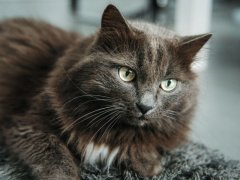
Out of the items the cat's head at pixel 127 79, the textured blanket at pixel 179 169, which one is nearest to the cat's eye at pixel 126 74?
the cat's head at pixel 127 79

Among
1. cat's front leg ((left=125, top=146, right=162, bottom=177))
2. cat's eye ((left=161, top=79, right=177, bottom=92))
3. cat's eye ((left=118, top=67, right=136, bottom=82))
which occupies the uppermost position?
cat's eye ((left=118, top=67, right=136, bottom=82))

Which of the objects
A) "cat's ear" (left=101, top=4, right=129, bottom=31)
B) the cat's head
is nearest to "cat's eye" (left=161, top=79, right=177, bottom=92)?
the cat's head

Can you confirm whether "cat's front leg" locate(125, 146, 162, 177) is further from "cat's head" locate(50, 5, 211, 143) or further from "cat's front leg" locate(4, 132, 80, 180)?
"cat's front leg" locate(4, 132, 80, 180)

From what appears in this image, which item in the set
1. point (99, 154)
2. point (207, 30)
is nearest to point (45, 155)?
point (99, 154)

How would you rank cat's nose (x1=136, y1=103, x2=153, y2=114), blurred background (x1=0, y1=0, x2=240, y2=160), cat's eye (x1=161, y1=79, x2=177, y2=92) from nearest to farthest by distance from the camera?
cat's nose (x1=136, y1=103, x2=153, y2=114) < cat's eye (x1=161, y1=79, x2=177, y2=92) < blurred background (x1=0, y1=0, x2=240, y2=160)

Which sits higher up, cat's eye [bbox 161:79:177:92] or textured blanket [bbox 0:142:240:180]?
cat's eye [bbox 161:79:177:92]

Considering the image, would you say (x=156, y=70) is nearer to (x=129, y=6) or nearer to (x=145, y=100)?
(x=145, y=100)

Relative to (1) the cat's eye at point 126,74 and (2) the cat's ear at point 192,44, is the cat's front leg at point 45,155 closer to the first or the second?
(1) the cat's eye at point 126,74

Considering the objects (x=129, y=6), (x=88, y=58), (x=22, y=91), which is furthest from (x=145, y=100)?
(x=129, y=6)
